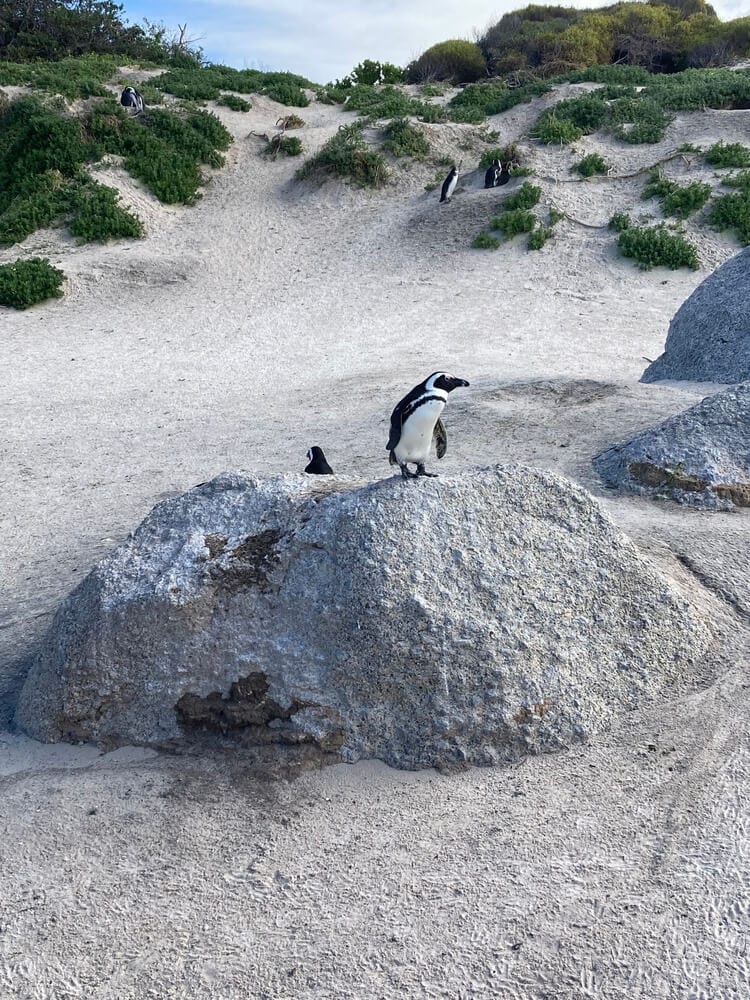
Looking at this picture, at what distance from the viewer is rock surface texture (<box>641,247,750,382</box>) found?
372 inches

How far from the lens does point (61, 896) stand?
136 inches

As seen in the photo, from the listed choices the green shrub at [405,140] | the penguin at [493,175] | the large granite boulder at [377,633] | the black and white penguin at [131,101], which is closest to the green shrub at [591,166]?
the penguin at [493,175]

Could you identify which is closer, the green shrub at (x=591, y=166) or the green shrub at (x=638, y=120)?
the green shrub at (x=591, y=166)

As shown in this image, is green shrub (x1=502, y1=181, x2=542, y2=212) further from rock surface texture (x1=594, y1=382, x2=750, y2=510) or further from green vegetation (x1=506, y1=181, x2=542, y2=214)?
rock surface texture (x1=594, y1=382, x2=750, y2=510)

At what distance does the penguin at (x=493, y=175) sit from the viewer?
19641 millimetres

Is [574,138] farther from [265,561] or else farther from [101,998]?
[101,998]

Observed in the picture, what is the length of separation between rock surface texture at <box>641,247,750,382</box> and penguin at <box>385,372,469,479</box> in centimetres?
563

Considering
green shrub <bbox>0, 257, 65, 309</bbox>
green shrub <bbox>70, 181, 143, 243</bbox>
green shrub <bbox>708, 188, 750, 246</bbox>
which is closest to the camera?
green shrub <bbox>0, 257, 65, 309</bbox>

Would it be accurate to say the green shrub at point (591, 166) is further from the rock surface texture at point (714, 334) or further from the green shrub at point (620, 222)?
the rock surface texture at point (714, 334)

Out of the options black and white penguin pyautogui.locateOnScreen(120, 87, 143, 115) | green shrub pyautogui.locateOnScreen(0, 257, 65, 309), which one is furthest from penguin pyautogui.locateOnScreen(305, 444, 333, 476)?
black and white penguin pyautogui.locateOnScreen(120, 87, 143, 115)

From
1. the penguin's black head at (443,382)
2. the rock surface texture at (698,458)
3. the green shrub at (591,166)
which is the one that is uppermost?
the green shrub at (591,166)

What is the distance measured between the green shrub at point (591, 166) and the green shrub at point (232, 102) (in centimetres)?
1071

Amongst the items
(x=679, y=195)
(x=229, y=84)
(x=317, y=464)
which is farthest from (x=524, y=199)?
(x=317, y=464)

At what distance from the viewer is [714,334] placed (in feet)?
32.0
